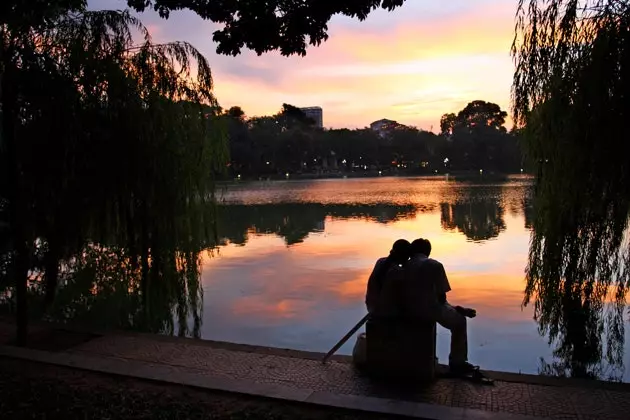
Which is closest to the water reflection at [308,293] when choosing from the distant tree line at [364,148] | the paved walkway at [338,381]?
the paved walkway at [338,381]

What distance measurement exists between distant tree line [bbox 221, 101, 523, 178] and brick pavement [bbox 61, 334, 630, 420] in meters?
63.1

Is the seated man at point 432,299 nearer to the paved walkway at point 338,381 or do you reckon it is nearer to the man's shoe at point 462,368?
the man's shoe at point 462,368

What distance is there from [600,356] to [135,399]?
475 cm

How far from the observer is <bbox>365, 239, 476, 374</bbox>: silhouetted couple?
14.2 feet

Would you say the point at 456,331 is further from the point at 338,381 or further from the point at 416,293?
the point at 338,381

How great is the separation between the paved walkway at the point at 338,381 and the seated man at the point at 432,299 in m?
0.23

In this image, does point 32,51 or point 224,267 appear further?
point 224,267

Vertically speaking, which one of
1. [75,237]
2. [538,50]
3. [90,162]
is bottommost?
[75,237]

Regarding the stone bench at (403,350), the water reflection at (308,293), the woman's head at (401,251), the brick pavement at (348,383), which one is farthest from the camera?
the water reflection at (308,293)

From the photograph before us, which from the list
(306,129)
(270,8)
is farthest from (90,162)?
(306,129)

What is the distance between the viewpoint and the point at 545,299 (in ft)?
19.2

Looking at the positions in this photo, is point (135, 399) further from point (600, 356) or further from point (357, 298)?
point (357, 298)

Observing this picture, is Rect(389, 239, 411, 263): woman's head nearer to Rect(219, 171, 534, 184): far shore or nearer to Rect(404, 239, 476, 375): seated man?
Rect(404, 239, 476, 375): seated man

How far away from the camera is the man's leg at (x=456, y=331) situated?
4.43 m
